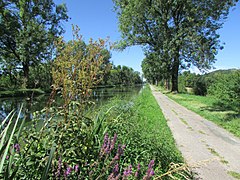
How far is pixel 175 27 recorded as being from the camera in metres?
21.0

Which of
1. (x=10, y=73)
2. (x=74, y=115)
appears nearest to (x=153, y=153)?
(x=74, y=115)

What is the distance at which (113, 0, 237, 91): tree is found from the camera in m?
18.7

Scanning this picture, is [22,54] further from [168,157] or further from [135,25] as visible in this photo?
[168,157]

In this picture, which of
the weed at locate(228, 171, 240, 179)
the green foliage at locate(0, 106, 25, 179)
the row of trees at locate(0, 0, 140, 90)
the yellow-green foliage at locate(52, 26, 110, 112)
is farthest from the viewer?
the row of trees at locate(0, 0, 140, 90)

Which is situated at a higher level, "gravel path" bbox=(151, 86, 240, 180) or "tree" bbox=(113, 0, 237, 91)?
"tree" bbox=(113, 0, 237, 91)

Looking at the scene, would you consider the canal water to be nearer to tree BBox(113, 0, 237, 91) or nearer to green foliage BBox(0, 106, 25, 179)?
green foliage BBox(0, 106, 25, 179)

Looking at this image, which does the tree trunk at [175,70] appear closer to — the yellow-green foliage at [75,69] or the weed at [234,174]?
the weed at [234,174]

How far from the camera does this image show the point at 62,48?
7.22ft

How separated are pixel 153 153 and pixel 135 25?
20.6 meters

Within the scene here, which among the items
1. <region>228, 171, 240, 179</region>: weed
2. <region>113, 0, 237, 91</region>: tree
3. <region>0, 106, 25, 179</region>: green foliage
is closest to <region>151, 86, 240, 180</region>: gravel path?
<region>228, 171, 240, 179</region>: weed

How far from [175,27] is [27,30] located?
19680mm

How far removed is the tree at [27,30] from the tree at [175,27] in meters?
10.7

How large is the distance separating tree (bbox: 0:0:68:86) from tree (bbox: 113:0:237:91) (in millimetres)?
10713

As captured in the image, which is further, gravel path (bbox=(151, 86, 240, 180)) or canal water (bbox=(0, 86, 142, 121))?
gravel path (bbox=(151, 86, 240, 180))
